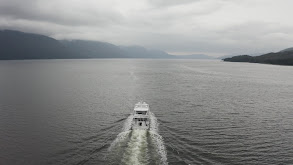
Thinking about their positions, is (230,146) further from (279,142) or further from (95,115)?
(95,115)

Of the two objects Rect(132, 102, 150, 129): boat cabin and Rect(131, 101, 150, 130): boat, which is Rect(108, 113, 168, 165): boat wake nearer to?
Rect(131, 101, 150, 130): boat

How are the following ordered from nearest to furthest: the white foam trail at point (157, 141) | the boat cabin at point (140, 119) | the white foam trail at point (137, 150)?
the white foam trail at point (137, 150) → the white foam trail at point (157, 141) → the boat cabin at point (140, 119)

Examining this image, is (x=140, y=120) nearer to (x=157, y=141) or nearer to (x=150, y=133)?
(x=150, y=133)

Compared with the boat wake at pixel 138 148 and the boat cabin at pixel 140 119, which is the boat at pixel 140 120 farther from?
the boat wake at pixel 138 148

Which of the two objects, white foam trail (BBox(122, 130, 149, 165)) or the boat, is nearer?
white foam trail (BBox(122, 130, 149, 165))

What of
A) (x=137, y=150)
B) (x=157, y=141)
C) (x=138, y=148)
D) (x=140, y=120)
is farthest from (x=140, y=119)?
(x=137, y=150)

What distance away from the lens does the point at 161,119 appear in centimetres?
6253

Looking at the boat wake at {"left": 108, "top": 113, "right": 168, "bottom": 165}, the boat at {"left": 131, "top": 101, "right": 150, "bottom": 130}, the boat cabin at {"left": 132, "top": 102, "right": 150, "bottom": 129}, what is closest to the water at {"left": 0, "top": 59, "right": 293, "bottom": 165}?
the boat wake at {"left": 108, "top": 113, "right": 168, "bottom": 165}

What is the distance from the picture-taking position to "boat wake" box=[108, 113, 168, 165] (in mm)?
37688

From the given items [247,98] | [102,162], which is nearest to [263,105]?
[247,98]

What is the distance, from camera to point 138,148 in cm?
4175

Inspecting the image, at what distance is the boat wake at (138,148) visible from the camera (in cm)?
3769

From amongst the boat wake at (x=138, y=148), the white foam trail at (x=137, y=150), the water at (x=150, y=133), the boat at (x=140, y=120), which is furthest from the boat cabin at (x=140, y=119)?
the white foam trail at (x=137, y=150)

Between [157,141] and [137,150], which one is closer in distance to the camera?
[137,150]
